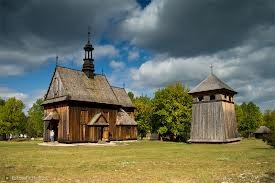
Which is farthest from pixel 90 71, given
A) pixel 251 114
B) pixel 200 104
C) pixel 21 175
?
pixel 251 114

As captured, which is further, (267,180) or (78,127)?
(78,127)

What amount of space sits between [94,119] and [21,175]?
111 ft

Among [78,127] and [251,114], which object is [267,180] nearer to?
[78,127]

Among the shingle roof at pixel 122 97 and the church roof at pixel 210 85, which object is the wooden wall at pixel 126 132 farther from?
the church roof at pixel 210 85

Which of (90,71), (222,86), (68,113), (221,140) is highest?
(90,71)

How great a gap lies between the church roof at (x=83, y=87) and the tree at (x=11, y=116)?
26234 mm

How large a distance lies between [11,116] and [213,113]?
1893 inches

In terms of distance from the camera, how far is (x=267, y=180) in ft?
38.1

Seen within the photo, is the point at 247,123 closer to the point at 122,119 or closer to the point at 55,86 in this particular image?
the point at 122,119

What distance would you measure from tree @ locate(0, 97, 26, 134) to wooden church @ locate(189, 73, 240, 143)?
146 ft

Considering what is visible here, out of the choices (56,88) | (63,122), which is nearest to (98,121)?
(63,122)

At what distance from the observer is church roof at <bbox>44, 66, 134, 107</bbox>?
1763 inches

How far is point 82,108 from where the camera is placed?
45344 millimetres

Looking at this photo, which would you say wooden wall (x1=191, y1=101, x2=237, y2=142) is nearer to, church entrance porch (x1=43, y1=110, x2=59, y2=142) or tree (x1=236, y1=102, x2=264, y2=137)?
church entrance porch (x1=43, y1=110, x2=59, y2=142)
